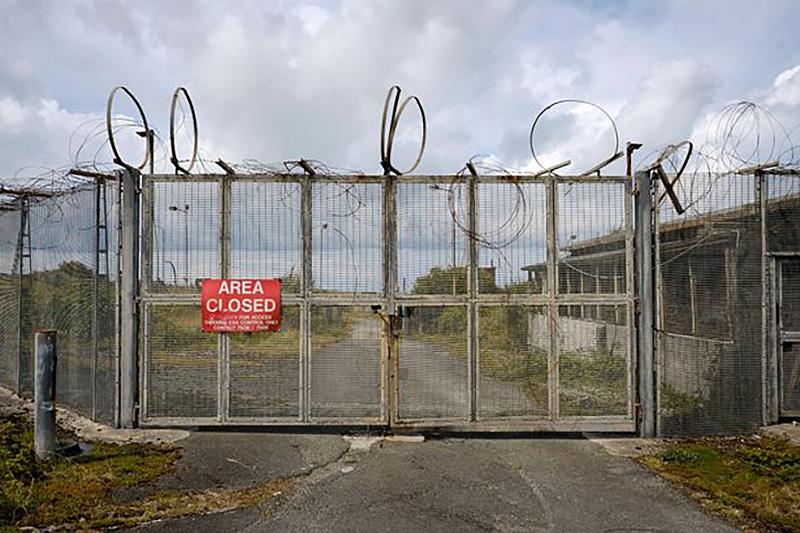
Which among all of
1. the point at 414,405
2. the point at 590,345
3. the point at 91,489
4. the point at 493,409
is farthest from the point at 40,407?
the point at 590,345

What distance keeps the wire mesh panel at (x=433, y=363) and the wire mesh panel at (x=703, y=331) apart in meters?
2.37

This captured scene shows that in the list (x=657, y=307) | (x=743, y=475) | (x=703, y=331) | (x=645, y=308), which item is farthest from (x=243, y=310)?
(x=743, y=475)

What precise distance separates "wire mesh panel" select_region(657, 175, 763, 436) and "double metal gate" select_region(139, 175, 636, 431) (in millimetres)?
440

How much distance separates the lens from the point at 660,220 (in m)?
7.32

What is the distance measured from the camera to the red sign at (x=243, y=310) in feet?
24.3

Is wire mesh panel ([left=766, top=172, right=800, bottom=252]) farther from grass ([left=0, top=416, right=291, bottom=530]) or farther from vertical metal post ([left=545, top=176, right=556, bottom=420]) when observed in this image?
grass ([left=0, top=416, right=291, bottom=530])

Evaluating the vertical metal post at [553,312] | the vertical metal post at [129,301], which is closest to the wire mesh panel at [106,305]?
the vertical metal post at [129,301]

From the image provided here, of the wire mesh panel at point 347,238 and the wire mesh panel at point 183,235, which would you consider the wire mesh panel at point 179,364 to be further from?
the wire mesh panel at point 347,238

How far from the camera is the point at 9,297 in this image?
1016cm

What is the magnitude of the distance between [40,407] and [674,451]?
6607mm

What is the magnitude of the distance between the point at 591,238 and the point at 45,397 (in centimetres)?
622

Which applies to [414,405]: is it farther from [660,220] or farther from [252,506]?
[660,220]

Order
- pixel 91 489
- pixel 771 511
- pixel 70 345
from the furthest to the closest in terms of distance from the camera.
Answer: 1. pixel 70 345
2. pixel 91 489
3. pixel 771 511

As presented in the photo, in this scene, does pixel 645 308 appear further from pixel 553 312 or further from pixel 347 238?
pixel 347 238
